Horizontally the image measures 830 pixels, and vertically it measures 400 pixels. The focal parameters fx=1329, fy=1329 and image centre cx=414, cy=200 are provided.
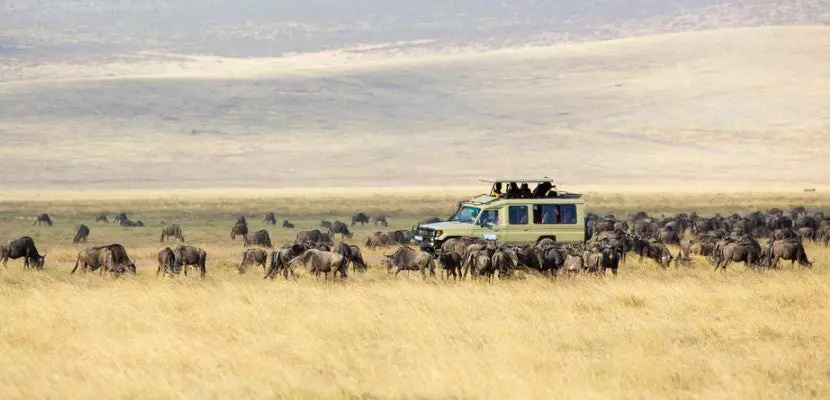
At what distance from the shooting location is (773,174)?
109m

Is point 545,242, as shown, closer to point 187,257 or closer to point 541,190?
point 541,190

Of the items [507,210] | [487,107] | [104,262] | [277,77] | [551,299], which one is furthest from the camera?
[277,77]

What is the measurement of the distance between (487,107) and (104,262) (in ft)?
360

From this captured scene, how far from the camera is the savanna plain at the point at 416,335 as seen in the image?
13195mm

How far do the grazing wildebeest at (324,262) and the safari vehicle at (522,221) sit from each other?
401 centimetres

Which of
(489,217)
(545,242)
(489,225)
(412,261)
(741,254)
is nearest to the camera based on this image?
(412,261)

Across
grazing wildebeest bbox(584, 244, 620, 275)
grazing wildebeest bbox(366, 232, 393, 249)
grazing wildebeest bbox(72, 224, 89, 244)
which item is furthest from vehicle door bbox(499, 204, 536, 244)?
grazing wildebeest bbox(72, 224, 89, 244)

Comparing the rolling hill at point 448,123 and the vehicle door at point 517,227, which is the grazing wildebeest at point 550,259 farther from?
the rolling hill at point 448,123

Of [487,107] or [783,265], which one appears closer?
[783,265]

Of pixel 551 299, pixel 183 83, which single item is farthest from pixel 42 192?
pixel 551 299

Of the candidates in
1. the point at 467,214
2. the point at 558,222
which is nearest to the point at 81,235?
the point at 467,214

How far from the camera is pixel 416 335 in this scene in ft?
54.9

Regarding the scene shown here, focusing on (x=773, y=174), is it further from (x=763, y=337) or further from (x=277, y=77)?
(x=763, y=337)

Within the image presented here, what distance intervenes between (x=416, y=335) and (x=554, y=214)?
1112 cm
